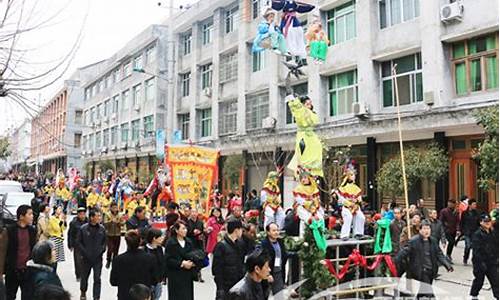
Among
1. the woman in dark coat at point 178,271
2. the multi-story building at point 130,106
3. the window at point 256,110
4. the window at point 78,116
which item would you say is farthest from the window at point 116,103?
the woman in dark coat at point 178,271

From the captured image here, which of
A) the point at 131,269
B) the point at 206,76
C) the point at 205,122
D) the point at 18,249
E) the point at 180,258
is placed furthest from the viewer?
the point at 205,122

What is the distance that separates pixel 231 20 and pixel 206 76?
13.7 feet

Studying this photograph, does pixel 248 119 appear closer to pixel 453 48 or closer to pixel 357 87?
pixel 357 87

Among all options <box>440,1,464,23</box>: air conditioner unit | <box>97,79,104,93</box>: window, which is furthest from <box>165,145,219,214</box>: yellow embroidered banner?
<box>97,79,104,93</box>: window

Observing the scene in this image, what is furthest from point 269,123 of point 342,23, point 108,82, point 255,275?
point 108,82

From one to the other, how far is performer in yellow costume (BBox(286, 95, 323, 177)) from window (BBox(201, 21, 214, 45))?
940 inches

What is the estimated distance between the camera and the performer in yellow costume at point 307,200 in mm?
7191

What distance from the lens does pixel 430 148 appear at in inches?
619

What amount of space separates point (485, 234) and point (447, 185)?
957 cm

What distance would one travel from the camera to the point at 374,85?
18562mm

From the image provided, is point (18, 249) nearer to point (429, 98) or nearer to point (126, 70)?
point (429, 98)

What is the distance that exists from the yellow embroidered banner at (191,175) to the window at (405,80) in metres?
9.02

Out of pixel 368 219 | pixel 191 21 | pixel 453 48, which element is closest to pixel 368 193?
pixel 453 48

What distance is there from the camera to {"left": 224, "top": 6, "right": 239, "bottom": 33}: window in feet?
92.1
